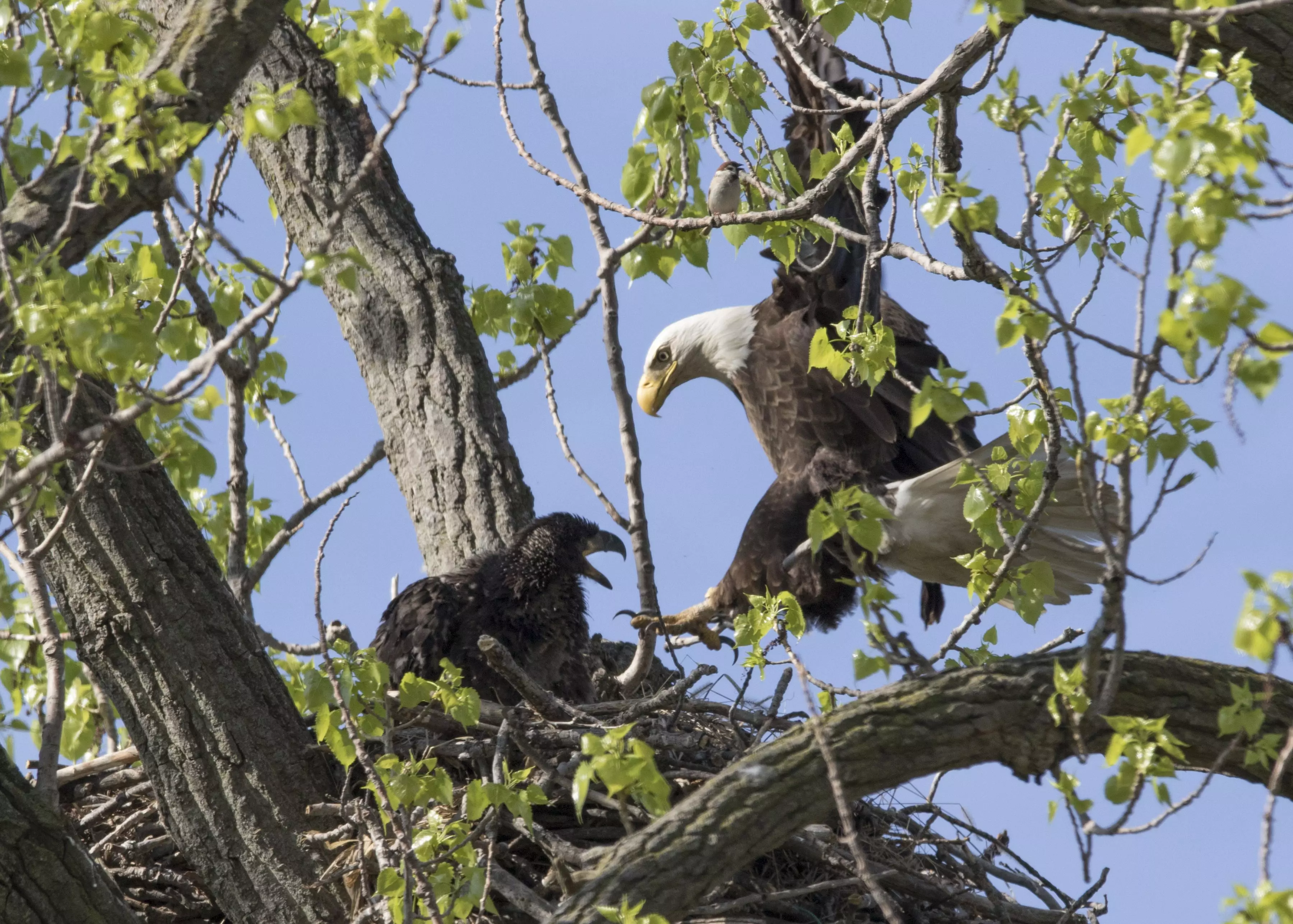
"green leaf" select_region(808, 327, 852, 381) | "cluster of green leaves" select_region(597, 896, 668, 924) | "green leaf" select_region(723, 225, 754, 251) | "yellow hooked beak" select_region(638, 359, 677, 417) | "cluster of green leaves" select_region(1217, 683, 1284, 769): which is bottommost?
"cluster of green leaves" select_region(597, 896, 668, 924)

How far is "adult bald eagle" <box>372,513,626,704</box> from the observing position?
407cm

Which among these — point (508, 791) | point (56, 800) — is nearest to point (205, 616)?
point (56, 800)

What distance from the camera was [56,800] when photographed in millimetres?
2715

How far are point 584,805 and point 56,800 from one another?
126 centimetres

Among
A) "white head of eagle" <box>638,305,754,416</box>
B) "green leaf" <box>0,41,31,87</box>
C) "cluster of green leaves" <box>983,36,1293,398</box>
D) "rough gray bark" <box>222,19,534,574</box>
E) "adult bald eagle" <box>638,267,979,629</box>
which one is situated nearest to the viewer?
"cluster of green leaves" <box>983,36,1293,398</box>

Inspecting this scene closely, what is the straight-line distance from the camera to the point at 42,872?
2.61 metres

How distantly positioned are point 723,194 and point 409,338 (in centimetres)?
135

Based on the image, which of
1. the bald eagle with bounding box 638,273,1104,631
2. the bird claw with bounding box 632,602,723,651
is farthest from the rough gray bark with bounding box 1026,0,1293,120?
the bird claw with bounding box 632,602,723,651

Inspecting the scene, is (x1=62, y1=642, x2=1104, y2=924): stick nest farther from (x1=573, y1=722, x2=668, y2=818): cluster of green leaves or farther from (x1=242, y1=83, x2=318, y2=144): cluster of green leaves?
(x1=242, y1=83, x2=318, y2=144): cluster of green leaves

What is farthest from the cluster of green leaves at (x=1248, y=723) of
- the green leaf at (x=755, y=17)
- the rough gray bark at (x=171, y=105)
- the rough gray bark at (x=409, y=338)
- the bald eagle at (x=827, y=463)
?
the rough gray bark at (x=409, y=338)

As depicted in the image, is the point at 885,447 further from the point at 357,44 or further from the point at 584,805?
the point at 357,44

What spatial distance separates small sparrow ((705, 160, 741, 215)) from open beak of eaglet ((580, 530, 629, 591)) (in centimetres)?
133

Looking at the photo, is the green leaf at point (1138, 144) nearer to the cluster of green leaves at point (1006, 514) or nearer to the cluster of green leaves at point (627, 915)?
the cluster of green leaves at point (1006, 514)

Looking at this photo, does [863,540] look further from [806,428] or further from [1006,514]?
[806,428]
